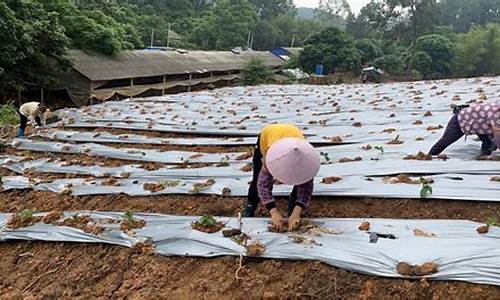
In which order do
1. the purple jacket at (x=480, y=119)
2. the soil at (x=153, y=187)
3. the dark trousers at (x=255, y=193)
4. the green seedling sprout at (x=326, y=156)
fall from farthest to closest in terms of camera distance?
the green seedling sprout at (x=326, y=156) → the soil at (x=153, y=187) → the purple jacket at (x=480, y=119) → the dark trousers at (x=255, y=193)

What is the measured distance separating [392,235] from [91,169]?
3.62m

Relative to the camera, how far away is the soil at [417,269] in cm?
212

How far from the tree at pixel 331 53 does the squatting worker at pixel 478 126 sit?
782 inches

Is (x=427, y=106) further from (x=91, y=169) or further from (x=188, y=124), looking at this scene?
(x=91, y=169)

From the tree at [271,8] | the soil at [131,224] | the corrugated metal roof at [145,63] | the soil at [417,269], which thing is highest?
the tree at [271,8]

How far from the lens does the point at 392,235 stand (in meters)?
2.48

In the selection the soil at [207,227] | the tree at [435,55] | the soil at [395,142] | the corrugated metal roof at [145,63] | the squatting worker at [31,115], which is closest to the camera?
the soil at [207,227]

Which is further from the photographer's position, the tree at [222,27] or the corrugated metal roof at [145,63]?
the tree at [222,27]

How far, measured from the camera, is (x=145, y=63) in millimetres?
17625

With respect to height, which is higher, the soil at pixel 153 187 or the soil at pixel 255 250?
the soil at pixel 255 250

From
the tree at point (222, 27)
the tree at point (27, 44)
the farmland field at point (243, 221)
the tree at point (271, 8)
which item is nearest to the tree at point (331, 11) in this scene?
the tree at point (271, 8)

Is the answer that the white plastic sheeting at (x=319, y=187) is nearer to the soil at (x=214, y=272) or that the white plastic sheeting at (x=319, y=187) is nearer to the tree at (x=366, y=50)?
the soil at (x=214, y=272)

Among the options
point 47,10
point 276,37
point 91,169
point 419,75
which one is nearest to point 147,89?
point 47,10

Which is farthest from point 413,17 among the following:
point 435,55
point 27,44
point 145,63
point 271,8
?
point 271,8
